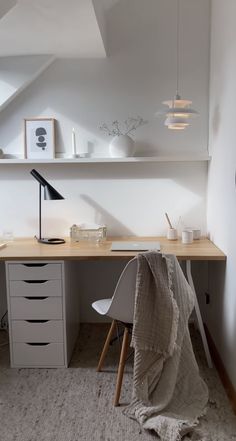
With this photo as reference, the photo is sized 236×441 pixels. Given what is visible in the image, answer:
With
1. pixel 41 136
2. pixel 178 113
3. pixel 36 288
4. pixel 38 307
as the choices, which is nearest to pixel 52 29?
pixel 41 136

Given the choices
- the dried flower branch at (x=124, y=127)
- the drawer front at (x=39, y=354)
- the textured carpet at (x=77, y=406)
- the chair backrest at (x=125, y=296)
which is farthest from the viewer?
the dried flower branch at (x=124, y=127)

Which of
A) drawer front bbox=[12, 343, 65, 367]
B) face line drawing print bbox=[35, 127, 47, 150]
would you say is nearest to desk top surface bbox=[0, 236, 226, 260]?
drawer front bbox=[12, 343, 65, 367]

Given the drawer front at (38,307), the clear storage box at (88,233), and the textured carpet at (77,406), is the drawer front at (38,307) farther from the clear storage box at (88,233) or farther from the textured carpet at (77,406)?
the clear storage box at (88,233)

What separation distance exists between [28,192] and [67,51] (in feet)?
3.50

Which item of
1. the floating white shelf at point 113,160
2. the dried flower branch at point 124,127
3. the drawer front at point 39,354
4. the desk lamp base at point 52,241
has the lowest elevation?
the drawer front at point 39,354

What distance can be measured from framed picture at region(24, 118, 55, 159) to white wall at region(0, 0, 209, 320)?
6cm

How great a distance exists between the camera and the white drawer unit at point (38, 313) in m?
2.45

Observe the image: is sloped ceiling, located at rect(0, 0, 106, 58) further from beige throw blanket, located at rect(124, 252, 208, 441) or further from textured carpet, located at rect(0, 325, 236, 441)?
textured carpet, located at rect(0, 325, 236, 441)

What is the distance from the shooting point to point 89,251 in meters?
2.53

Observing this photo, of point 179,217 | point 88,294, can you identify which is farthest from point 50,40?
point 88,294

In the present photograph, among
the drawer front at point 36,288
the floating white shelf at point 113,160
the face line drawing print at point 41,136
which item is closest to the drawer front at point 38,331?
the drawer front at point 36,288

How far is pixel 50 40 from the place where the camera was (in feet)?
8.41

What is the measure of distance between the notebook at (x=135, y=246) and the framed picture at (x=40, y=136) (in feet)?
2.84

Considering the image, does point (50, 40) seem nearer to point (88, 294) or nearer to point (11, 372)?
point (88, 294)
